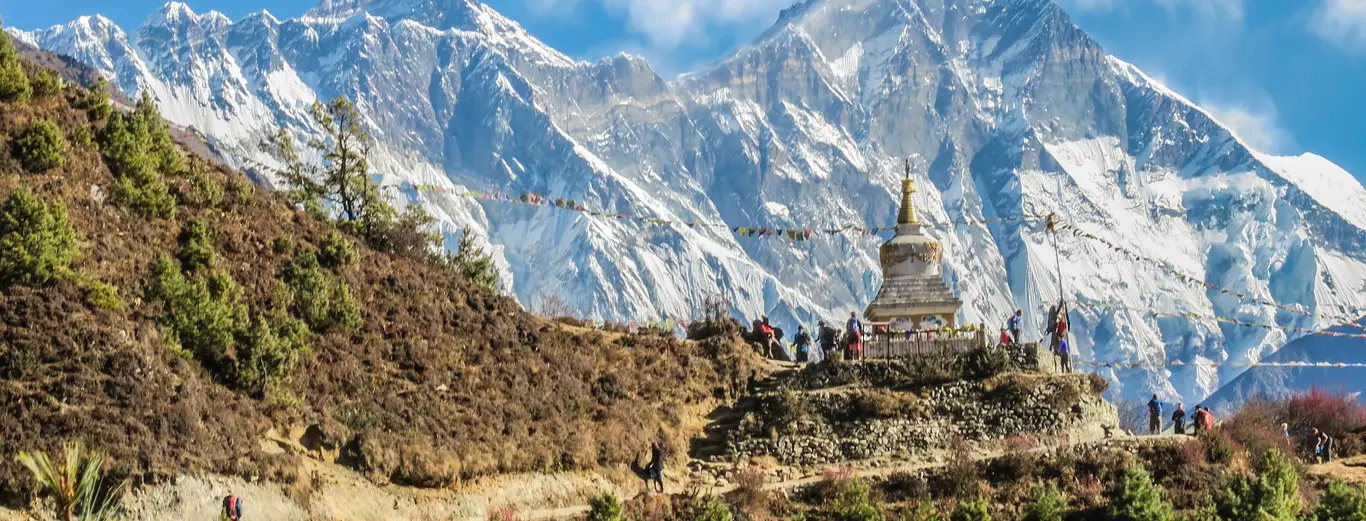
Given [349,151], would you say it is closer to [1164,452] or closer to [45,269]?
[45,269]

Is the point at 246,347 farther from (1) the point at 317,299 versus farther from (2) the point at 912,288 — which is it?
(2) the point at 912,288

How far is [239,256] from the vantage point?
35.3 metres

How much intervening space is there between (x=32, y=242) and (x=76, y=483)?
20.8 ft

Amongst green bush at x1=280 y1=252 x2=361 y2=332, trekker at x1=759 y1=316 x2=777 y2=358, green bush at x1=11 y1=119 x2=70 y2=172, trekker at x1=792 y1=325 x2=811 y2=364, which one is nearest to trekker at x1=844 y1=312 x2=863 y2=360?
trekker at x1=759 y1=316 x2=777 y2=358

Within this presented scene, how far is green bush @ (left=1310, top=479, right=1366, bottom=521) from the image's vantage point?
30.6 m

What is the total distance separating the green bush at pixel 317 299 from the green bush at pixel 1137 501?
1882 centimetres

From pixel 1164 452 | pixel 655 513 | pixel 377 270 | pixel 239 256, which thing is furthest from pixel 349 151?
pixel 1164 452

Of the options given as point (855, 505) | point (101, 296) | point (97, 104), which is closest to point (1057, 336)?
point (855, 505)

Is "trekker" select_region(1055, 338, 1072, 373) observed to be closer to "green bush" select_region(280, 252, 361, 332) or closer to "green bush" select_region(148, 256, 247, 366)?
"green bush" select_region(280, 252, 361, 332)

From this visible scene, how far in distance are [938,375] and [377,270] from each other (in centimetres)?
1615

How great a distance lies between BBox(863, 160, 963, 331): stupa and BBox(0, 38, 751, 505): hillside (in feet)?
25.1

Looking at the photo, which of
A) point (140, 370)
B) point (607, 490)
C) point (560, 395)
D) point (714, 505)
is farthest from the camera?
point (560, 395)

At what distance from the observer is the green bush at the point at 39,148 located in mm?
33000

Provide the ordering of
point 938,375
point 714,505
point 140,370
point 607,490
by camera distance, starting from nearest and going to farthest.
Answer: point 140,370, point 714,505, point 607,490, point 938,375
